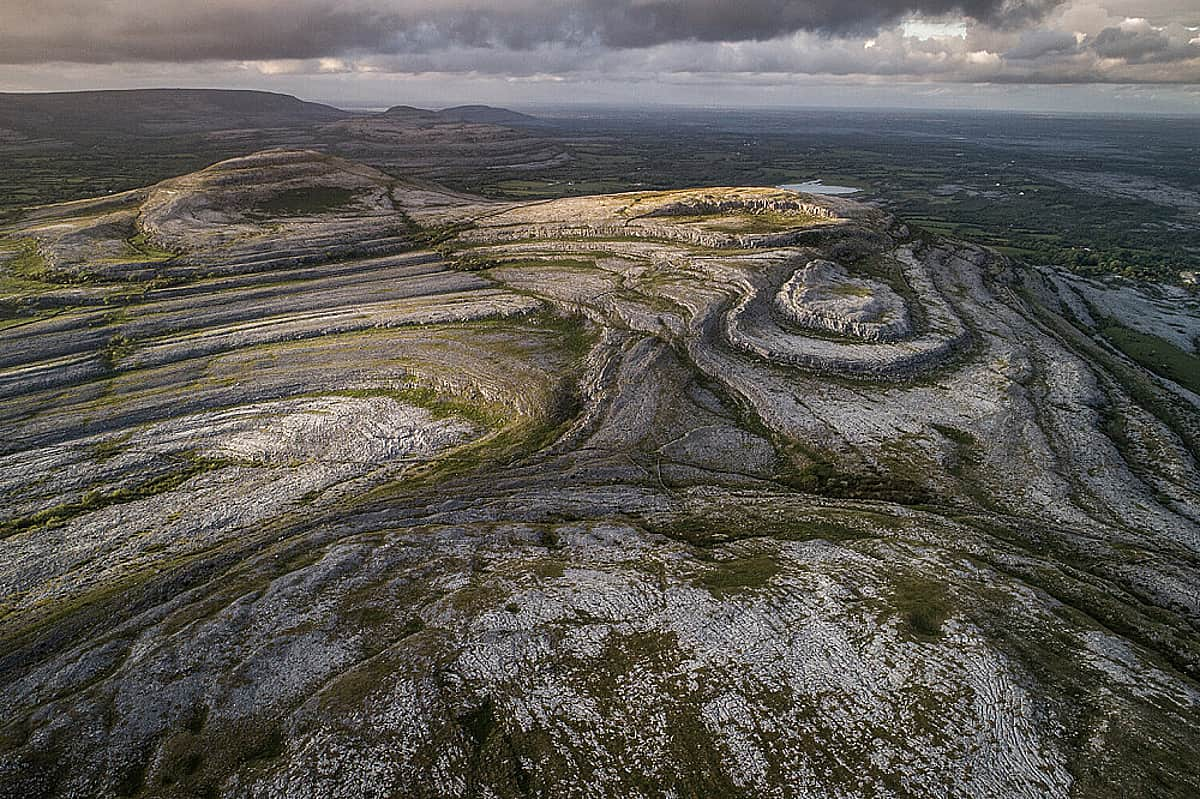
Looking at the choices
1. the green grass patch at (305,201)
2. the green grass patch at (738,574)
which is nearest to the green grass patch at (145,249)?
the green grass patch at (305,201)

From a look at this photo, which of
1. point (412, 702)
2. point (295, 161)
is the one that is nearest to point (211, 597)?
point (412, 702)

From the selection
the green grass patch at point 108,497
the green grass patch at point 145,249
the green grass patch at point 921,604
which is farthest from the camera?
the green grass patch at point 145,249

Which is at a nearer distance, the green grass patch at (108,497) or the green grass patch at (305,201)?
the green grass patch at (108,497)

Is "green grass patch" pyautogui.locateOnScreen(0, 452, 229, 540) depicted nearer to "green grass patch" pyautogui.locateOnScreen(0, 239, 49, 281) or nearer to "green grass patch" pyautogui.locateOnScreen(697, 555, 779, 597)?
"green grass patch" pyautogui.locateOnScreen(697, 555, 779, 597)

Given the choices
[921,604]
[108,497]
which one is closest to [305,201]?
[108,497]

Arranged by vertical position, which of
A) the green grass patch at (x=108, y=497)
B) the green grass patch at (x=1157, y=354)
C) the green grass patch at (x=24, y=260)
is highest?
the green grass patch at (x=24, y=260)

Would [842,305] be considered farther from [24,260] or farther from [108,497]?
[24,260]

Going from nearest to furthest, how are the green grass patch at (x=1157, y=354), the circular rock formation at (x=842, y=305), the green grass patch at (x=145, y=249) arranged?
the circular rock formation at (x=842, y=305) < the green grass patch at (x=1157, y=354) < the green grass patch at (x=145, y=249)

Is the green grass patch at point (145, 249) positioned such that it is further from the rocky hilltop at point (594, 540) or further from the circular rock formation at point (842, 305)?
the circular rock formation at point (842, 305)

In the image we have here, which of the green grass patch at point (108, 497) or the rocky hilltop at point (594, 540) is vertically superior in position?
the rocky hilltop at point (594, 540)
